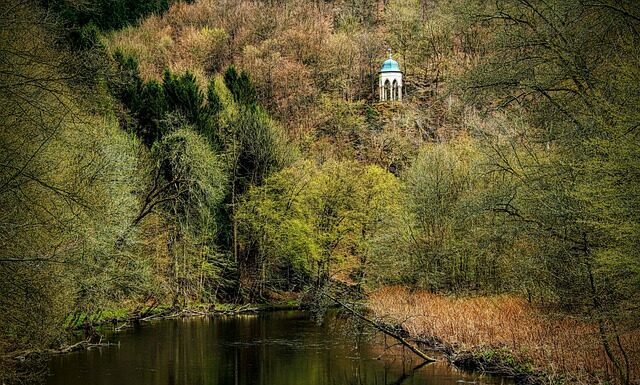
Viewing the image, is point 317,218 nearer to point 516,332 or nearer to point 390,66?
point 516,332

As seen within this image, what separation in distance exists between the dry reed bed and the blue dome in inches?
1865

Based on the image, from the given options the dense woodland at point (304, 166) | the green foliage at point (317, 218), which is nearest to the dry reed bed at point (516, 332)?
the dense woodland at point (304, 166)

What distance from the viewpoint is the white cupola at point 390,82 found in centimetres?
7156

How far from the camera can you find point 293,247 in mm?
38812

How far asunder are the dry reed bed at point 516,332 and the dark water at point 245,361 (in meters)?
1.16

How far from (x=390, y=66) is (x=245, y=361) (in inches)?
2207

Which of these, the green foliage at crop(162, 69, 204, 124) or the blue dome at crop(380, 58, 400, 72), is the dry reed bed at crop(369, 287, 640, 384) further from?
the blue dome at crop(380, 58, 400, 72)

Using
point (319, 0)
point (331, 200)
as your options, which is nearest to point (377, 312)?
point (331, 200)

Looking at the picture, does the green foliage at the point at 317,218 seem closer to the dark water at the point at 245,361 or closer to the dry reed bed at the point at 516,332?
the dry reed bed at the point at 516,332

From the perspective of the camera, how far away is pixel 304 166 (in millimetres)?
41688

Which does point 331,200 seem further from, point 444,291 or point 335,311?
point 444,291

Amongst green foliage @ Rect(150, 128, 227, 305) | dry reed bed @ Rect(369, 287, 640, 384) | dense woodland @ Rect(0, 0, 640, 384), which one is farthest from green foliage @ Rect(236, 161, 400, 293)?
dry reed bed @ Rect(369, 287, 640, 384)

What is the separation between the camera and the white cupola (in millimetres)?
71562

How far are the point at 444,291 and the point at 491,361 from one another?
10292mm
